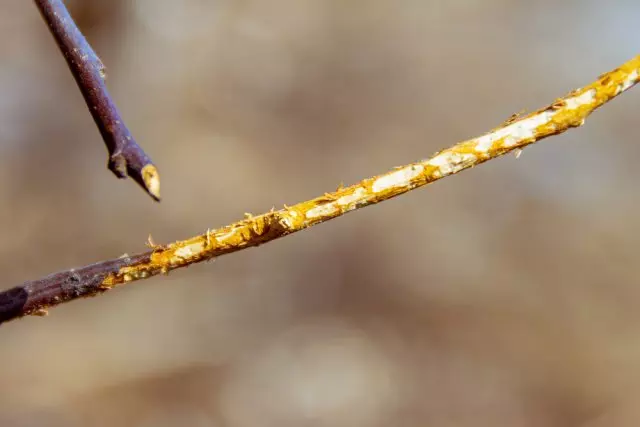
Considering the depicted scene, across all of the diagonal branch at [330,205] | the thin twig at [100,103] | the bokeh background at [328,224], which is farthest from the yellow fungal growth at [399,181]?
the bokeh background at [328,224]

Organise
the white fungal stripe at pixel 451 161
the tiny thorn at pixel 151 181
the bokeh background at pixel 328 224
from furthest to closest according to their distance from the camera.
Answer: the bokeh background at pixel 328 224
the white fungal stripe at pixel 451 161
the tiny thorn at pixel 151 181

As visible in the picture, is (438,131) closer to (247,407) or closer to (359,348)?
(359,348)


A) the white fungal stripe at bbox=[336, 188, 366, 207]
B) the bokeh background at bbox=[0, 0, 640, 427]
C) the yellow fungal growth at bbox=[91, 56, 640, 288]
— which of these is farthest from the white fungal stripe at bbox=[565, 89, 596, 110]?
the bokeh background at bbox=[0, 0, 640, 427]

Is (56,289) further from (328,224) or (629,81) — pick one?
(328,224)

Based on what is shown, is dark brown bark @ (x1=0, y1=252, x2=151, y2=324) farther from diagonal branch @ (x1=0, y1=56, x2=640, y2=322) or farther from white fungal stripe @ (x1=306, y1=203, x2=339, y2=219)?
white fungal stripe @ (x1=306, y1=203, x2=339, y2=219)

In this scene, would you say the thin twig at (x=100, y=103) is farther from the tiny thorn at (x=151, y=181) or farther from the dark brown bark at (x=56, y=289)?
the dark brown bark at (x=56, y=289)

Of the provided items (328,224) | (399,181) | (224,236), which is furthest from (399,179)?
(328,224)

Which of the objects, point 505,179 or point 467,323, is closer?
point 467,323

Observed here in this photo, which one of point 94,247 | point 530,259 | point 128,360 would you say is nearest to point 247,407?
point 128,360
